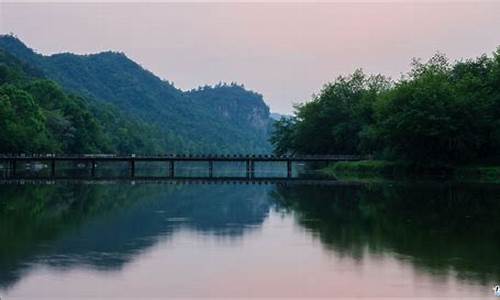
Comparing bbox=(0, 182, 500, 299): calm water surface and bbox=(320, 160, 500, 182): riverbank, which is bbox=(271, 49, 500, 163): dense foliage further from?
bbox=(0, 182, 500, 299): calm water surface

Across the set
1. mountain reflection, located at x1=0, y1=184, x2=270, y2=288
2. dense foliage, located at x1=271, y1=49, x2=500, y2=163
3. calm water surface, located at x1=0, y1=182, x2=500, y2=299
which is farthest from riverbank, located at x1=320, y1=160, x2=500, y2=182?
calm water surface, located at x1=0, y1=182, x2=500, y2=299

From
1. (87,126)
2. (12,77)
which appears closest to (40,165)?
(87,126)

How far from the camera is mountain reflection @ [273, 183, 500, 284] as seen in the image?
71.9 feet

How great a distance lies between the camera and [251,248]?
2484cm

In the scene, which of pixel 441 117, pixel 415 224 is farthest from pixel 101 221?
pixel 441 117

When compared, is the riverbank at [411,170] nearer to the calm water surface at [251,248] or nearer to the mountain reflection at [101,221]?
the mountain reflection at [101,221]

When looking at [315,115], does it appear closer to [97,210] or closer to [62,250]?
[97,210]

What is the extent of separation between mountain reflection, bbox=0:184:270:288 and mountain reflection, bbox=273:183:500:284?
3.21 metres

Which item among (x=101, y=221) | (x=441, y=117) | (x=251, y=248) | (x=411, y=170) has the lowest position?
(x=251, y=248)

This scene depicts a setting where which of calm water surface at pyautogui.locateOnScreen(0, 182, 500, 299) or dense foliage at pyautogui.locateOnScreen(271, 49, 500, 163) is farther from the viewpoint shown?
dense foliage at pyautogui.locateOnScreen(271, 49, 500, 163)

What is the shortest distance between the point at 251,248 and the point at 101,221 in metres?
10.3

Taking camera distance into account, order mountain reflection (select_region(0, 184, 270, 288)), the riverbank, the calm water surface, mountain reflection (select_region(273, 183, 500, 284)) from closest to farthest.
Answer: the calm water surface → mountain reflection (select_region(273, 183, 500, 284)) → mountain reflection (select_region(0, 184, 270, 288)) → the riverbank

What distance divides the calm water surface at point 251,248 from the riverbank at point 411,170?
87.9ft

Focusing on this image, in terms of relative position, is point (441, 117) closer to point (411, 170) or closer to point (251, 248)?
point (411, 170)
